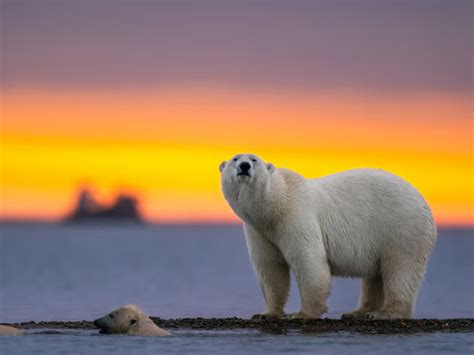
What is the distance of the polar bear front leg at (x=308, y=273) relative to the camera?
19234 millimetres

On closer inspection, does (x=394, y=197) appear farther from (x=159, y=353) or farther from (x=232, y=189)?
(x=159, y=353)

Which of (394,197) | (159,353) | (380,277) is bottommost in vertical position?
(159,353)

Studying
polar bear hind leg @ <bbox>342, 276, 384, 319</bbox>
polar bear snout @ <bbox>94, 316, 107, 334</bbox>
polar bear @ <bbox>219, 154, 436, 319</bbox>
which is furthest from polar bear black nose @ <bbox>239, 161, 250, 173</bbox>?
polar bear hind leg @ <bbox>342, 276, 384, 319</bbox>

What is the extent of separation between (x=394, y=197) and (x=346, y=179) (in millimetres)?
914

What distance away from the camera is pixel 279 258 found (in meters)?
19.8

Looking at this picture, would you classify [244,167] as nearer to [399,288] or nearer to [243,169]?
[243,169]

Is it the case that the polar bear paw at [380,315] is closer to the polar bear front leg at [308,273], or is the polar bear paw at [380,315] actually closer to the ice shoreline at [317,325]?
the ice shoreline at [317,325]

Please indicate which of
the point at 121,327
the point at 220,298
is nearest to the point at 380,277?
the point at 121,327

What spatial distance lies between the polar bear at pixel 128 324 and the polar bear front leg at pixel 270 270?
2151mm

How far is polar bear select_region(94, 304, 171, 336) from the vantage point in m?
18.5

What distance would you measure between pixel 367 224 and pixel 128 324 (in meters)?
4.63

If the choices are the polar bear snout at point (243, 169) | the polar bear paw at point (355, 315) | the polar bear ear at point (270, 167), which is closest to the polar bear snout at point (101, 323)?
the polar bear snout at point (243, 169)

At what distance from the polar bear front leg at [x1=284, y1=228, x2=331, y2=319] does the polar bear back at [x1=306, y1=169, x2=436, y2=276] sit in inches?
29.3

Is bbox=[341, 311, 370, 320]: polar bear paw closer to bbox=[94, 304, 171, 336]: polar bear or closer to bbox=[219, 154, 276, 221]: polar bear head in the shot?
bbox=[219, 154, 276, 221]: polar bear head
